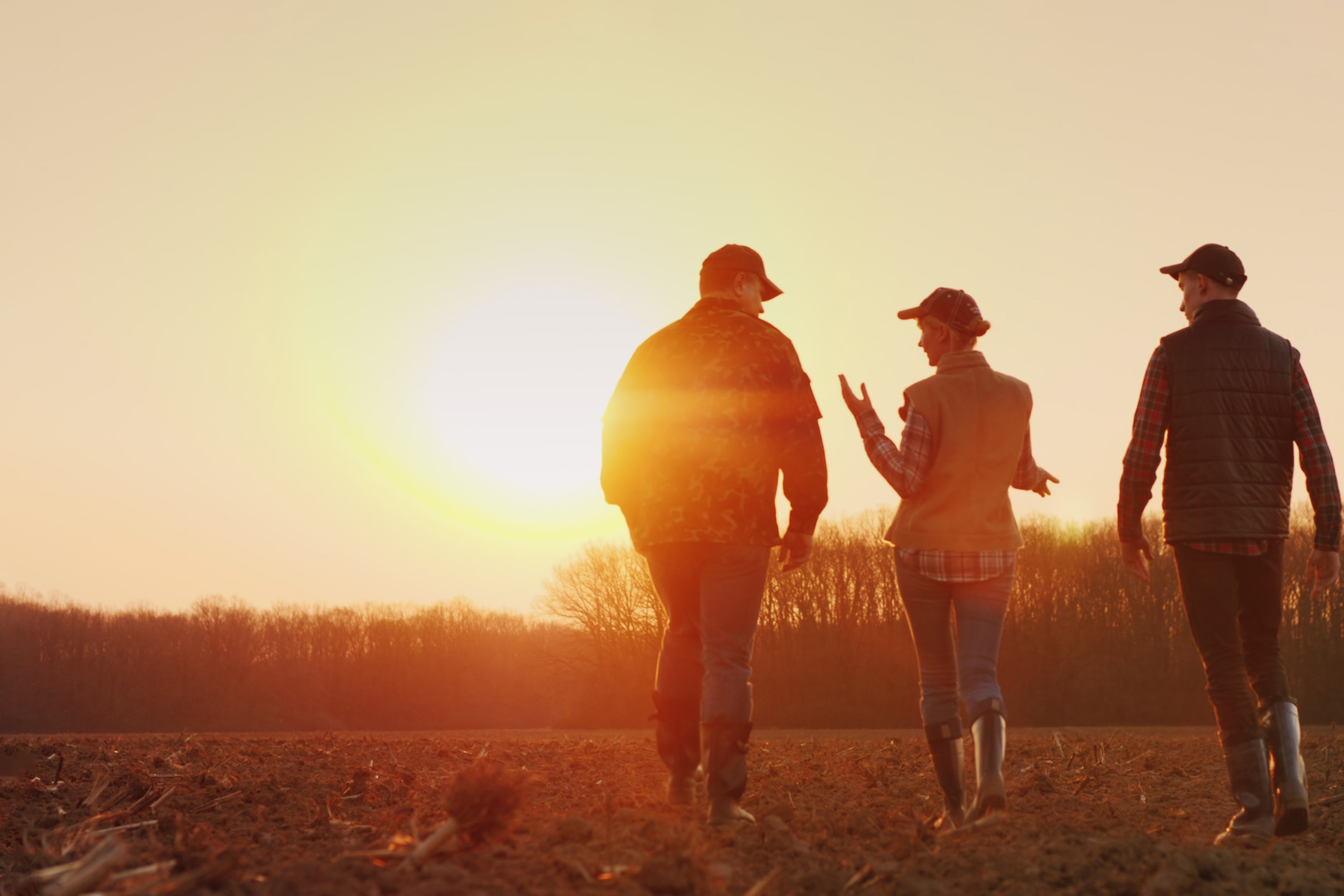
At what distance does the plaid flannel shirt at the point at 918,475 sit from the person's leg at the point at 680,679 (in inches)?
39.2

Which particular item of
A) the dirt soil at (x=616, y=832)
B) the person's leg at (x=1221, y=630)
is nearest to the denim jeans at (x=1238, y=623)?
the person's leg at (x=1221, y=630)

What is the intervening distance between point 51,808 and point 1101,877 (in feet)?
17.5

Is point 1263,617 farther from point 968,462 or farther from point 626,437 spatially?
point 626,437

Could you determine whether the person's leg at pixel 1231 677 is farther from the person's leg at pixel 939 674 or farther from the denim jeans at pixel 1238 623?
the person's leg at pixel 939 674

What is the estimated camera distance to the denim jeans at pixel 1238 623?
4801mm

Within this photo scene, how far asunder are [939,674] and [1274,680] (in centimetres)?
159

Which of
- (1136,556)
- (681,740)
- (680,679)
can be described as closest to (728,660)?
(680,679)

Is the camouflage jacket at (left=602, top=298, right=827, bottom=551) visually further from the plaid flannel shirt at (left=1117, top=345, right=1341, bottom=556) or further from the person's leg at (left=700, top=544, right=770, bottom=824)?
the plaid flannel shirt at (left=1117, top=345, right=1341, bottom=556)

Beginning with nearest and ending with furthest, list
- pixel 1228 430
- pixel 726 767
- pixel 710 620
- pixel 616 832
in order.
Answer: pixel 616 832 < pixel 726 767 < pixel 710 620 < pixel 1228 430

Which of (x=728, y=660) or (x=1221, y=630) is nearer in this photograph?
(x=728, y=660)

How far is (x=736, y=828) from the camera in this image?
3982 millimetres

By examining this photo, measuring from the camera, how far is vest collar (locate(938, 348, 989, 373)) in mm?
4891

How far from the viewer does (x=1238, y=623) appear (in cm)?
493

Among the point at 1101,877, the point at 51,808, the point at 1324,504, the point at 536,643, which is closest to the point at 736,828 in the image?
the point at 1101,877
